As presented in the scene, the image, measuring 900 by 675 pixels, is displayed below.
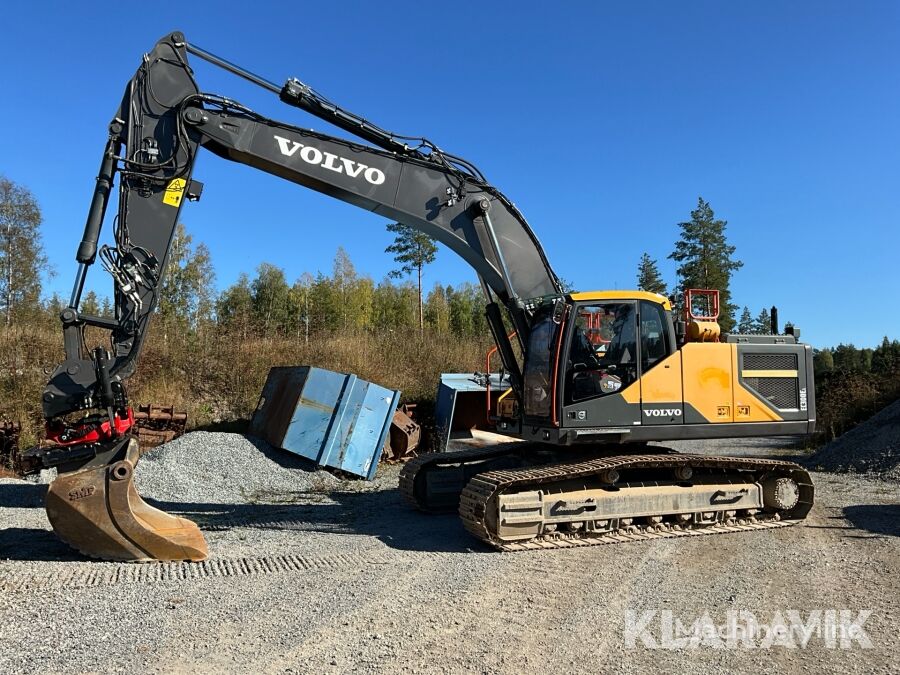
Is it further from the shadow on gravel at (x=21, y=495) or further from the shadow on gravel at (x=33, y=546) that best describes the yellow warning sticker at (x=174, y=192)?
the shadow on gravel at (x=21, y=495)

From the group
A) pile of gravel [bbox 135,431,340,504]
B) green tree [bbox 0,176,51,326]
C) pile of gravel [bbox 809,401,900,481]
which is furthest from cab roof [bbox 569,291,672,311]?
green tree [bbox 0,176,51,326]

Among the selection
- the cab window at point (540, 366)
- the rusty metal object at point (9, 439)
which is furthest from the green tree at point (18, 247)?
→ the cab window at point (540, 366)

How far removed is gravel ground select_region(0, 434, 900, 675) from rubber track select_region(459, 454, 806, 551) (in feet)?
0.56

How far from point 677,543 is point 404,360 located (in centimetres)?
1360

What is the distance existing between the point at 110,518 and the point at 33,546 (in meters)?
1.51

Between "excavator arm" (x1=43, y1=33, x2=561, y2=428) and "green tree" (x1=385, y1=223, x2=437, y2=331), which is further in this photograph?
"green tree" (x1=385, y1=223, x2=437, y2=331)

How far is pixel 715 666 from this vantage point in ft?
12.9

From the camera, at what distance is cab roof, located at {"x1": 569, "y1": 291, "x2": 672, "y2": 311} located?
23.0ft

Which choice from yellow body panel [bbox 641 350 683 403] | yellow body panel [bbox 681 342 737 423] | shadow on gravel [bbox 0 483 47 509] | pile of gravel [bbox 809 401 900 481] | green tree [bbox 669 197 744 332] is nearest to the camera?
yellow body panel [bbox 641 350 683 403]

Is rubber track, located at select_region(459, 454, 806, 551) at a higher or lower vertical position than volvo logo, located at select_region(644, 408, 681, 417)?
lower

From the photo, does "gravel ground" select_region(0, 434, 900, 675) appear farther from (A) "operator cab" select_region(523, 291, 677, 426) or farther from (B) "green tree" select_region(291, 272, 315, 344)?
(B) "green tree" select_region(291, 272, 315, 344)

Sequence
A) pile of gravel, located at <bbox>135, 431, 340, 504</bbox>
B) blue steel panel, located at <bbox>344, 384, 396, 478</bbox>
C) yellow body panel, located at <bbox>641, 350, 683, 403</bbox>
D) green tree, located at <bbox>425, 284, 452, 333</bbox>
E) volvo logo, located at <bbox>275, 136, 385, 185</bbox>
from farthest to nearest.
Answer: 1. green tree, located at <bbox>425, 284, 452, 333</bbox>
2. blue steel panel, located at <bbox>344, 384, 396, 478</bbox>
3. pile of gravel, located at <bbox>135, 431, 340, 504</bbox>
4. yellow body panel, located at <bbox>641, 350, 683, 403</bbox>
5. volvo logo, located at <bbox>275, 136, 385, 185</bbox>

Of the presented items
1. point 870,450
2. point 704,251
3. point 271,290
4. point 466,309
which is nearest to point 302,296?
point 271,290

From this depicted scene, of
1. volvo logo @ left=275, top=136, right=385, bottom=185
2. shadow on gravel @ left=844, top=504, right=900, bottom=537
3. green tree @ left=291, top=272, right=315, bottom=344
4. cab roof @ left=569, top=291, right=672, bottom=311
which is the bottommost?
shadow on gravel @ left=844, top=504, right=900, bottom=537
